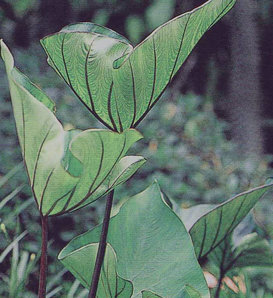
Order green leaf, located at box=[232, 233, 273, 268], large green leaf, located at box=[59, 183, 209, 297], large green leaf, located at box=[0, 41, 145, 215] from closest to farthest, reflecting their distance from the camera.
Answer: large green leaf, located at box=[0, 41, 145, 215], large green leaf, located at box=[59, 183, 209, 297], green leaf, located at box=[232, 233, 273, 268]

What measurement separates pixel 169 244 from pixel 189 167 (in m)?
1.54

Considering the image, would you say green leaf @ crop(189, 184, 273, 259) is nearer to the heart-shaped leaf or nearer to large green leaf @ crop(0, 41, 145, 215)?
the heart-shaped leaf

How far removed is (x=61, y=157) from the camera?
0.51m

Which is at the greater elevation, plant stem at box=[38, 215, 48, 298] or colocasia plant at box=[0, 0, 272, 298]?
colocasia plant at box=[0, 0, 272, 298]

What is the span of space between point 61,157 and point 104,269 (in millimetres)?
124

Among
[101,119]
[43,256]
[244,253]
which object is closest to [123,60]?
[101,119]

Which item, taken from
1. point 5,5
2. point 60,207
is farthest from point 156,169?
point 5,5

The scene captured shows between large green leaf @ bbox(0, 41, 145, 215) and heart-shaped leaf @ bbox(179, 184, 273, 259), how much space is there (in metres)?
0.17

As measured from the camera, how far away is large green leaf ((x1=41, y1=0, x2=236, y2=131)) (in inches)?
20.0

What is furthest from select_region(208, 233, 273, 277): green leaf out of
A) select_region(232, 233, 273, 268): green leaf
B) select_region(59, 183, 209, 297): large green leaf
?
select_region(59, 183, 209, 297): large green leaf

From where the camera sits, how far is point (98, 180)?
20.5 inches

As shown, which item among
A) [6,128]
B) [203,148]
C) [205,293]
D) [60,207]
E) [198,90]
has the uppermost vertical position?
[60,207]

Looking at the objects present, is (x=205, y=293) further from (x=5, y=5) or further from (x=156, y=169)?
(x=5, y=5)

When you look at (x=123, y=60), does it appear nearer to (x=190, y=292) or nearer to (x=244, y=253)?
(x=190, y=292)
